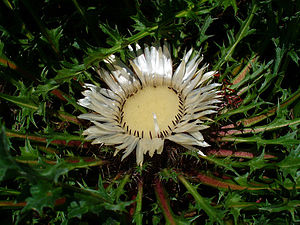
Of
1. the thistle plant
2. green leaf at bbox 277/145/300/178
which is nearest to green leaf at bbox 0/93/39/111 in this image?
the thistle plant

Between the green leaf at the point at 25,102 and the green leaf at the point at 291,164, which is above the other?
the green leaf at the point at 25,102

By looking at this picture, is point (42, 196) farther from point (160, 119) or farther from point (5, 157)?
point (160, 119)

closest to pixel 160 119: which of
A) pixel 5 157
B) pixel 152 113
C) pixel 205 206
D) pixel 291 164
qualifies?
pixel 152 113

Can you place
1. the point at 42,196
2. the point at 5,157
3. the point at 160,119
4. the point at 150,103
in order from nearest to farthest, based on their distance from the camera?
the point at 5,157, the point at 42,196, the point at 160,119, the point at 150,103

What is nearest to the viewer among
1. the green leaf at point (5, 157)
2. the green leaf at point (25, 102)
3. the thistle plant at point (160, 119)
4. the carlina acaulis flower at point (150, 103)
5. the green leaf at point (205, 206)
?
the green leaf at point (5, 157)

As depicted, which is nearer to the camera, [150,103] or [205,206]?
[205,206]

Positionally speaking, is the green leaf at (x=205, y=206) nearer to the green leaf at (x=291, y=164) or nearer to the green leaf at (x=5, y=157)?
the green leaf at (x=291, y=164)

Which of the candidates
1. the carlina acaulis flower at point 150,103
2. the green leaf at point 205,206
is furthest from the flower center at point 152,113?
the green leaf at point 205,206

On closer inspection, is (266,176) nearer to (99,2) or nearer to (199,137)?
(199,137)

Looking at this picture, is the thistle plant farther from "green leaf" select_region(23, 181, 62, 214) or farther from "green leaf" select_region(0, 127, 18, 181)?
"green leaf" select_region(0, 127, 18, 181)
